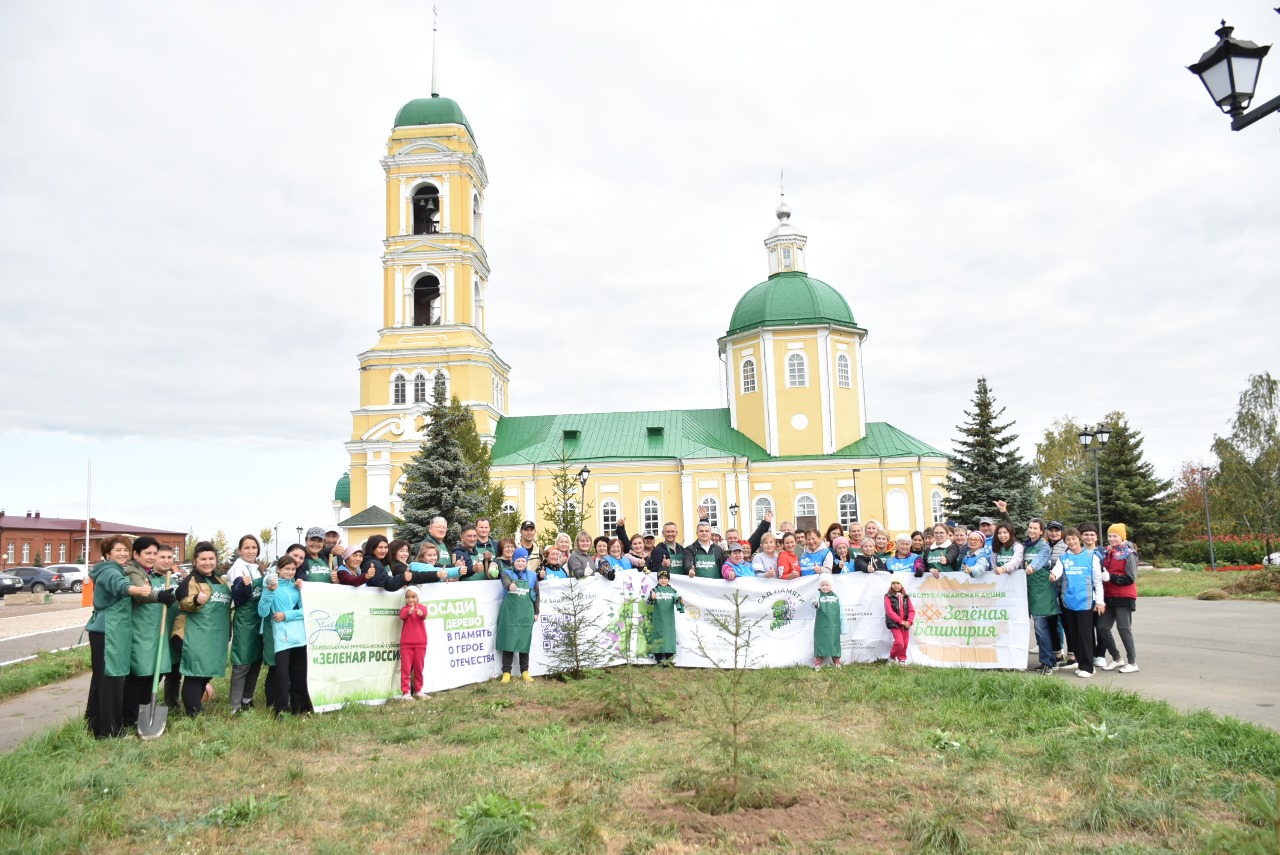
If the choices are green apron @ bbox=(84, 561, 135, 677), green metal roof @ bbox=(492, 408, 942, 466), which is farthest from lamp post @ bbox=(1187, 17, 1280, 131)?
green metal roof @ bbox=(492, 408, 942, 466)

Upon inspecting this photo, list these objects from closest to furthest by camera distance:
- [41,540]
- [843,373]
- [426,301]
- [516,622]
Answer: [516,622] < [426,301] < [843,373] < [41,540]

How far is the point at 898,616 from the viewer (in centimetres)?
1109

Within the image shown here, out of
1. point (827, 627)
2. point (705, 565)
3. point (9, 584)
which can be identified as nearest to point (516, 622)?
point (705, 565)

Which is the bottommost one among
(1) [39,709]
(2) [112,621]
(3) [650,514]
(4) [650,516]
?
(1) [39,709]

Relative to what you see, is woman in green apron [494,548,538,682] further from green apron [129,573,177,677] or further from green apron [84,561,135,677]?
green apron [84,561,135,677]

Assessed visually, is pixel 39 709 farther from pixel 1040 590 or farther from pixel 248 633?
pixel 1040 590

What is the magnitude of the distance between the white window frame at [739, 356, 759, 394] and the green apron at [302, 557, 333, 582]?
131 ft

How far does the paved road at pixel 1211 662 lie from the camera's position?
8055 mm

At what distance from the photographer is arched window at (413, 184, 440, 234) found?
46.8 meters

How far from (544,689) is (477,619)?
148 cm

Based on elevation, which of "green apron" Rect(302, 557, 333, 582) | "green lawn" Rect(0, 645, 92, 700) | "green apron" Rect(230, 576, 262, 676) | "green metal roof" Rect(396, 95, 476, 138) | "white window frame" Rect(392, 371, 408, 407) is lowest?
"green lawn" Rect(0, 645, 92, 700)

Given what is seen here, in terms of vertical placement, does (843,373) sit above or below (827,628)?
above

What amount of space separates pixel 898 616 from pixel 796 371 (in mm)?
36938

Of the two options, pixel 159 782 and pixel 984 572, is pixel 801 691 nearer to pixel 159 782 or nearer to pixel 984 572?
pixel 984 572
